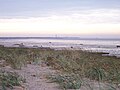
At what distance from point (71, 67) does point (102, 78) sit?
2.56 m

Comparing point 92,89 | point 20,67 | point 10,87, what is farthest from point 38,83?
point 20,67

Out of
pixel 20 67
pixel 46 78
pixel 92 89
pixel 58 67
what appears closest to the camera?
pixel 92 89

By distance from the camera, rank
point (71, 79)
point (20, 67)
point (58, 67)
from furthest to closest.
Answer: point (58, 67) < point (20, 67) < point (71, 79)

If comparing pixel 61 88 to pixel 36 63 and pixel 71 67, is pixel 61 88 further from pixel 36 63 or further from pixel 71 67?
pixel 36 63

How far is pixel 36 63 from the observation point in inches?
511

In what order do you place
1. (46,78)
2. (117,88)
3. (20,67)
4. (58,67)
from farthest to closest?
(58,67) < (20,67) < (46,78) < (117,88)

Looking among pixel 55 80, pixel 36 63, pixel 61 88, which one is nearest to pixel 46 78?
pixel 55 80

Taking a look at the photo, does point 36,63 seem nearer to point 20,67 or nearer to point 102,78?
point 20,67

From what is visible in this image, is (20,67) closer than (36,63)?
Yes

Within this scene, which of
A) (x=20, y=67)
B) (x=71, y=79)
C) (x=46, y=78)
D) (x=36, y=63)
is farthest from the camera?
(x=36, y=63)

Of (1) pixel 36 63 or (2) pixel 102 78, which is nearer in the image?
(2) pixel 102 78

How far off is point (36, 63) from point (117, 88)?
622 cm

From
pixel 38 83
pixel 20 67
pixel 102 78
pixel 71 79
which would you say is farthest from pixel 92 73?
pixel 20 67

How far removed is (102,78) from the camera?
8758 millimetres
